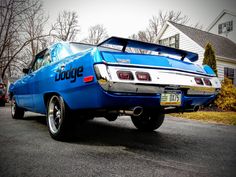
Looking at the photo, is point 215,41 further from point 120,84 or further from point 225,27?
point 120,84

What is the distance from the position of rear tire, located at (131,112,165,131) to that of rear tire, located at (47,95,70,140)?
1.58 m

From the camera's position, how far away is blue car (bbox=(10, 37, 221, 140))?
2.29 m

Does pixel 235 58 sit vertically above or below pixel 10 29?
below

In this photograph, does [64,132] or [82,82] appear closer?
[82,82]

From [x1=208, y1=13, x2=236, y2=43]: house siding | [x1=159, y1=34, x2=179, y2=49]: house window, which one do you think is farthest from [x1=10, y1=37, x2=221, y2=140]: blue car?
[x1=208, y1=13, x2=236, y2=43]: house siding

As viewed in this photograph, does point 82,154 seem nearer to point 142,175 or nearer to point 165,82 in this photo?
point 142,175

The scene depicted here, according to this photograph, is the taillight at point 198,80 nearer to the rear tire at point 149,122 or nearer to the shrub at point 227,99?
the rear tire at point 149,122

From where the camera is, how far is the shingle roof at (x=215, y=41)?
1664 centimetres

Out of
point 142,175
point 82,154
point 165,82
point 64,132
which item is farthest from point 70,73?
point 142,175

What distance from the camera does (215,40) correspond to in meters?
18.9

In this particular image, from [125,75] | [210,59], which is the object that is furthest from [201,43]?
[125,75]

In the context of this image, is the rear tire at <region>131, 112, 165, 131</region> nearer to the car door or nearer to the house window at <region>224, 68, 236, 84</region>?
the car door

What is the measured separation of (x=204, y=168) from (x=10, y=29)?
75.6ft

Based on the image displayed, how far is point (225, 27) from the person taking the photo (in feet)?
71.8
